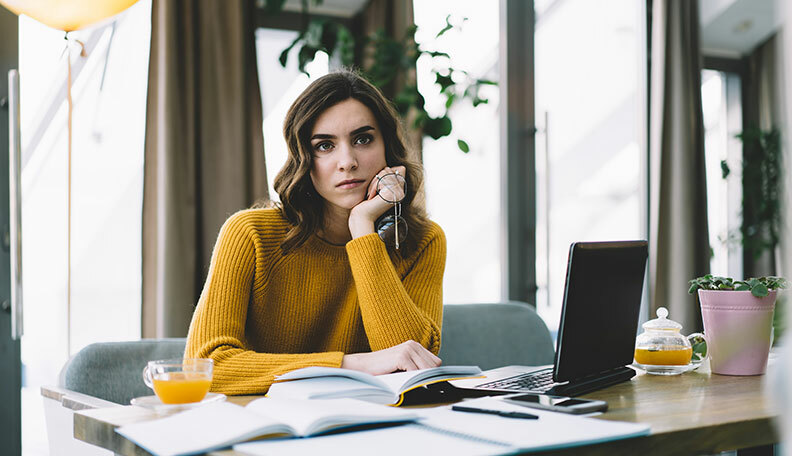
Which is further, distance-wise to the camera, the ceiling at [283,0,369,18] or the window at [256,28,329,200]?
the ceiling at [283,0,369,18]

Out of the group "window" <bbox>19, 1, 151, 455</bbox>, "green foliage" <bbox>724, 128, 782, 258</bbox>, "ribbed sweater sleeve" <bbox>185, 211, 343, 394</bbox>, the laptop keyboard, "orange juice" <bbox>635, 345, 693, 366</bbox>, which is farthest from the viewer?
"green foliage" <bbox>724, 128, 782, 258</bbox>

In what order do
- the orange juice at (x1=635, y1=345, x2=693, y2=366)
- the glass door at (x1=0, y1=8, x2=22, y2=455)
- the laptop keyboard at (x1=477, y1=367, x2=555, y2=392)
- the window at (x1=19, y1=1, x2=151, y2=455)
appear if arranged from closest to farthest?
the laptop keyboard at (x1=477, y1=367, x2=555, y2=392) → the orange juice at (x1=635, y1=345, x2=693, y2=366) → the glass door at (x1=0, y1=8, x2=22, y2=455) → the window at (x1=19, y1=1, x2=151, y2=455)

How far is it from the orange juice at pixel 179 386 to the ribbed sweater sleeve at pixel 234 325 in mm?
221

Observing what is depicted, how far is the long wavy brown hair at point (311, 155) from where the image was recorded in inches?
72.4

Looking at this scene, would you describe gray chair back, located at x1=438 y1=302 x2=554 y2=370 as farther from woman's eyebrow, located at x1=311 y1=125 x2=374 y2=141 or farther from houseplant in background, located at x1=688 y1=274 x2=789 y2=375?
houseplant in background, located at x1=688 y1=274 x2=789 y2=375

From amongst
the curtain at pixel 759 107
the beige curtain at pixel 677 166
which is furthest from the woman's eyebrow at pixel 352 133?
the curtain at pixel 759 107

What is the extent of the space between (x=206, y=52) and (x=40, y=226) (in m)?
0.88

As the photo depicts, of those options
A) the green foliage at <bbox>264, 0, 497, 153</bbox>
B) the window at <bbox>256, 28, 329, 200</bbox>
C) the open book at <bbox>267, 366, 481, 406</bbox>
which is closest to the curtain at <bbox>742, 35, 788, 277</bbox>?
the green foliage at <bbox>264, 0, 497, 153</bbox>

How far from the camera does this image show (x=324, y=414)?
0.87 m

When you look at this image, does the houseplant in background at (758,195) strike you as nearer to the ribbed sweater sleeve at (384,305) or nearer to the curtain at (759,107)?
the curtain at (759,107)

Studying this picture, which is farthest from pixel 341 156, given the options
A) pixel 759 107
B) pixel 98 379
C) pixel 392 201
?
pixel 759 107

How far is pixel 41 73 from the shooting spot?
8.95ft

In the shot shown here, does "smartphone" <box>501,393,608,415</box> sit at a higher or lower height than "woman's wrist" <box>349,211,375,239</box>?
lower

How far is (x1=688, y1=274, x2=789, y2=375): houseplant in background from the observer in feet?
4.66
